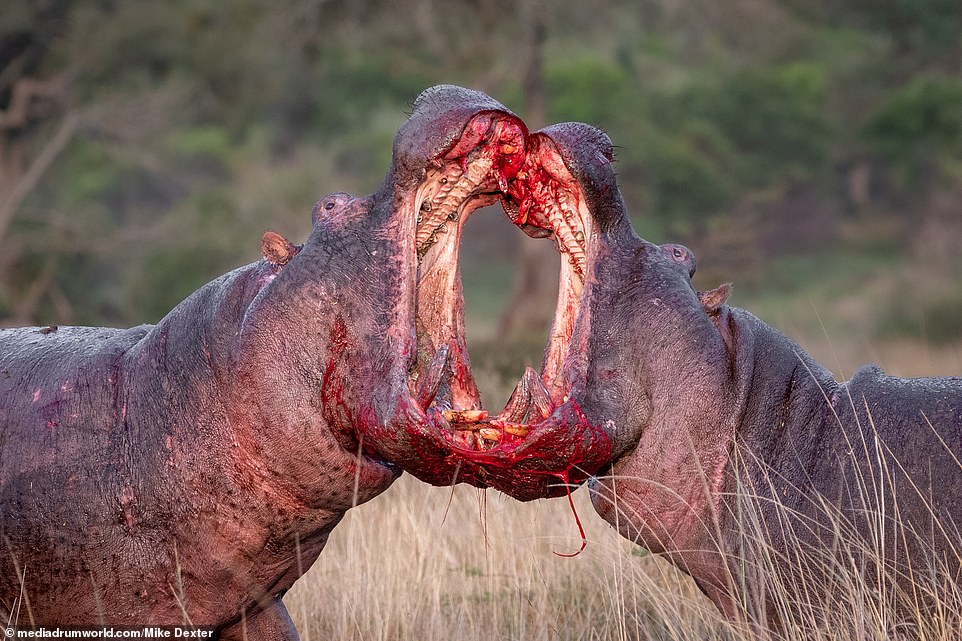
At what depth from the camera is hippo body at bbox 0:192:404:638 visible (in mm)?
3197

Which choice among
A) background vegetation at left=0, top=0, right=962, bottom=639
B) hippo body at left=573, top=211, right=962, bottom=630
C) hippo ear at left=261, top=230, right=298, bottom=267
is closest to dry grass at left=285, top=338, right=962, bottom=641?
hippo body at left=573, top=211, right=962, bottom=630

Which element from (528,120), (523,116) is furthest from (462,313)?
(523,116)

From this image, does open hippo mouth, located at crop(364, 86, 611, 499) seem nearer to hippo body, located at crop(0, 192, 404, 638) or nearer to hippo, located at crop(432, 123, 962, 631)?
hippo, located at crop(432, 123, 962, 631)

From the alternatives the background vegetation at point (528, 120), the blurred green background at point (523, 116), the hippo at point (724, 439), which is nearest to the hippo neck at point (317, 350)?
the hippo at point (724, 439)

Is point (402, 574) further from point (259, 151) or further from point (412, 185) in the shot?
point (259, 151)

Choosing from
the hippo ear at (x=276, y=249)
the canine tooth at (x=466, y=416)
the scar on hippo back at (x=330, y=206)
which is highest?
the scar on hippo back at (x=330, y=206)

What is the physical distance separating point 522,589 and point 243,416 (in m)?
1.94

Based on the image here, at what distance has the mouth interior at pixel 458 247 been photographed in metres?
3.16

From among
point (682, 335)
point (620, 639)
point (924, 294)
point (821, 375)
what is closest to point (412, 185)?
point (682, 335)

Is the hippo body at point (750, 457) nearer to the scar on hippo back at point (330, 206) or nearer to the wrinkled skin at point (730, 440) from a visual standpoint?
the wrinkled skin at point (730, 440)

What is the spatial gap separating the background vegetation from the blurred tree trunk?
71 millimetres

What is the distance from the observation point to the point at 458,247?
3.39 metres

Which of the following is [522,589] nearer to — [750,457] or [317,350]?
[750,457]

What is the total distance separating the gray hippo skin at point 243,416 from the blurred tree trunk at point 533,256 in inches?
595
